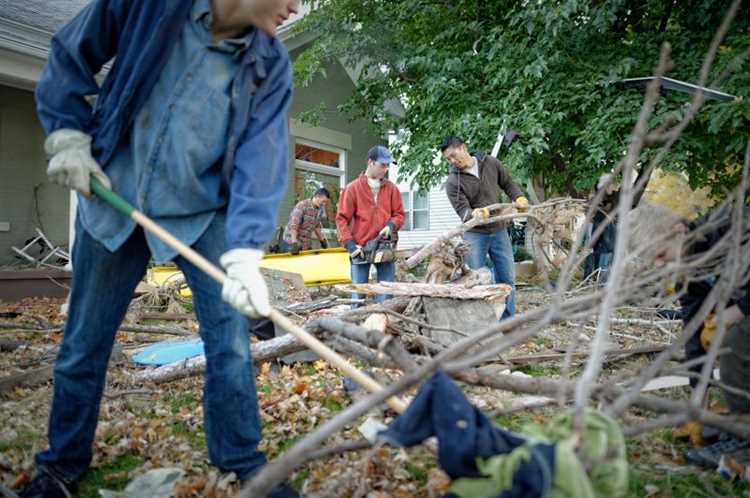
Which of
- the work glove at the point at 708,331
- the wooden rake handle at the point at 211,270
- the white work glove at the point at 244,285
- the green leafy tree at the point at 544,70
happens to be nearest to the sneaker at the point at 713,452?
the work glove at the point at 708,331

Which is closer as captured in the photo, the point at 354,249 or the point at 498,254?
the point at 498,254

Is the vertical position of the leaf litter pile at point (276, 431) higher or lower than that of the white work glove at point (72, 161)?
lower

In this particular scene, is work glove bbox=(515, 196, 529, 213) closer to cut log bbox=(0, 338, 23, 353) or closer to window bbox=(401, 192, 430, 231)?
cut log bbox=(0, 338, 23, 353)

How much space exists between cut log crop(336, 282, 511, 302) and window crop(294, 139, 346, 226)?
777 cm

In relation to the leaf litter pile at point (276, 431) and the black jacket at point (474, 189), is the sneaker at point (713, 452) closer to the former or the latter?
the leaf litter pile at point (276, 431)

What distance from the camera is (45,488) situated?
6.98 feet

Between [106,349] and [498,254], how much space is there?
4.59 meters

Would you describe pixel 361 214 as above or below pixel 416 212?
below

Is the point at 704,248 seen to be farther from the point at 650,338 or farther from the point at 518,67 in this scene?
the point at 518,67

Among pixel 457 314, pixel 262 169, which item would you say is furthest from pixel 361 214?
pixel 262 169

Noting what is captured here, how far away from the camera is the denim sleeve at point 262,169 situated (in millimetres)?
2064

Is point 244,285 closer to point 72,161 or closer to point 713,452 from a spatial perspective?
point 72,161

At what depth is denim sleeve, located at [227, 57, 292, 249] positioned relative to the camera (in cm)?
206

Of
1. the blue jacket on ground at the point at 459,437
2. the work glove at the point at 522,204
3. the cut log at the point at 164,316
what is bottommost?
the cut log at the point at 164,316
